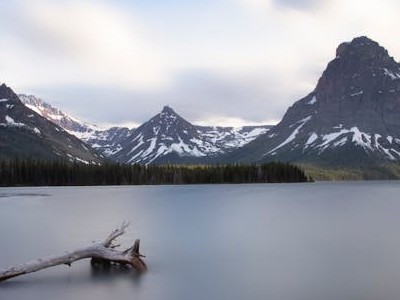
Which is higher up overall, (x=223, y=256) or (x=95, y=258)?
(x=95, y=258)

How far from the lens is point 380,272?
111 ft

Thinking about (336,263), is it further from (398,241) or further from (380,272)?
(398,241)

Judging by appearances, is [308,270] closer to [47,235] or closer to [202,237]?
[202,237]

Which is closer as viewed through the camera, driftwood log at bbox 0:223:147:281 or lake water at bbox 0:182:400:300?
lake water at bbox 0:182:400:300

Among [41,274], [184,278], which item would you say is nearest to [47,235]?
[41,274]

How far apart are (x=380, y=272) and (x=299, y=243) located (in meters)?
14.4

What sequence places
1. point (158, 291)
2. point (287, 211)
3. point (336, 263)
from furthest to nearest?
point (287, 211) → point (336, 263) → point (158, 291)

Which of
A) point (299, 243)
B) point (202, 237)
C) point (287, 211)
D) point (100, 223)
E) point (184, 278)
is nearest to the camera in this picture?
point (184, 278)

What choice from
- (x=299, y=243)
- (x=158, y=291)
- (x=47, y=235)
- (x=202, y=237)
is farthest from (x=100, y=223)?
(x=158, y=291)

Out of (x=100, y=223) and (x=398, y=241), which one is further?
(x=100, y=223)

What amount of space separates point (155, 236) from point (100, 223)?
16167 millimetres

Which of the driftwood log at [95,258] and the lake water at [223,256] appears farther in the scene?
the driftwood log at [95,258]

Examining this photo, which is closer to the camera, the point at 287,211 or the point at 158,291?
the point at 158,291

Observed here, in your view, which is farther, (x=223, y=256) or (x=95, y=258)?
(x=223, y=256)
